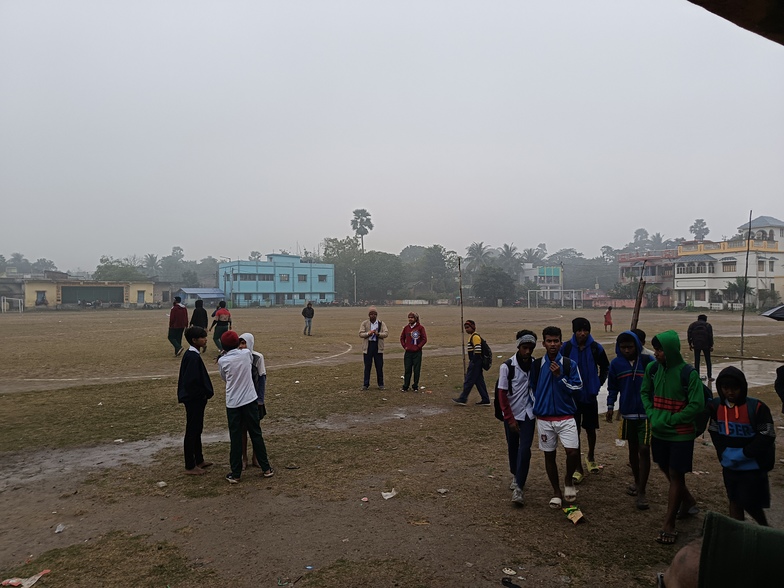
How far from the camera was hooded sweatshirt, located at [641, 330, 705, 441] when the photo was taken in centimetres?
463

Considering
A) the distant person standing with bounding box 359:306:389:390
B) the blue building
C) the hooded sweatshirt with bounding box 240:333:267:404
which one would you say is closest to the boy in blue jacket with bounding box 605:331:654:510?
the hooded sweatshirt with bounding box 240:333:267:404

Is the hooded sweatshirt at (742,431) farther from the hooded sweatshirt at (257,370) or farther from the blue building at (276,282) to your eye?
the blue building at (276,282)

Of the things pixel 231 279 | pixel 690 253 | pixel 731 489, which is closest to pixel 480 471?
pixel 731 489

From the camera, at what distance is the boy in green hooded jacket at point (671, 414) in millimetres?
4617

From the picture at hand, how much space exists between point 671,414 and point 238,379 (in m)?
4.62

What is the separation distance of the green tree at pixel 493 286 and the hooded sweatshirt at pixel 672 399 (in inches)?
3082

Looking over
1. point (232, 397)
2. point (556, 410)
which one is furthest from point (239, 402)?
point (556, 410)

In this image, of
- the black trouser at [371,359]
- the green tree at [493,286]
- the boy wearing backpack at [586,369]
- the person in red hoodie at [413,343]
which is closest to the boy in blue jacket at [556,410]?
the boy wearing backpack at [586,369]

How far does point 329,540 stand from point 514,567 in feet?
5.27

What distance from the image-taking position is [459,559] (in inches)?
170

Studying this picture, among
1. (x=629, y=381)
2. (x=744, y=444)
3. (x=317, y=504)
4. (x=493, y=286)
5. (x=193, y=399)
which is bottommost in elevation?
(x=317, y=504)

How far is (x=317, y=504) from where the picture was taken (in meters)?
5.53

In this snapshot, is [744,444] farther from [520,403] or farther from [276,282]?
[276,282]

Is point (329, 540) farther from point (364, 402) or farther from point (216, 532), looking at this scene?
point (364, 402)
